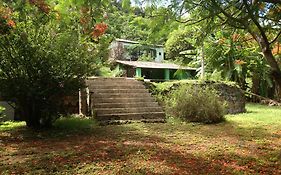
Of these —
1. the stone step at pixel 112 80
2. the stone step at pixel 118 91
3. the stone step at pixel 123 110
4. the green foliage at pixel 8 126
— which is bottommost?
the green foliage at pixel 8 126

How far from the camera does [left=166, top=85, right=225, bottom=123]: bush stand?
33.5 ft

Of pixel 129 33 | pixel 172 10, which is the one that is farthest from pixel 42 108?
pixel 129 33

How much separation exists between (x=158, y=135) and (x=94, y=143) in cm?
189

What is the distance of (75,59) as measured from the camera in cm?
845

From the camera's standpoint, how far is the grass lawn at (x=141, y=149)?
493 centimetres

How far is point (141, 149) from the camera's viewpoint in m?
6.20

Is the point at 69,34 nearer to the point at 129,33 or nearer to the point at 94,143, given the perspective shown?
the point at 94,143

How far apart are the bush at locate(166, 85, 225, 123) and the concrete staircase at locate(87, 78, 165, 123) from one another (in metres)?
0.71

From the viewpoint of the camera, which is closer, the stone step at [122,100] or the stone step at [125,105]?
the stone step at [125,105]

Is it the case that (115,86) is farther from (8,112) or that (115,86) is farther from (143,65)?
(143,65)

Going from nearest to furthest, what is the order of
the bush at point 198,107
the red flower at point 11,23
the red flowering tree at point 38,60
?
1. the red flower at point 11,23
2. the red flowering tree at point 38,60
3. the bush at point 198,107

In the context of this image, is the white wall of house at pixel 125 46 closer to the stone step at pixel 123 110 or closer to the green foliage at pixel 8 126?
the stone step at pixel 123 110

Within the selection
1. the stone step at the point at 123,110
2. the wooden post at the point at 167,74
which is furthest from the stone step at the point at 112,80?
the wooden post at the point at 167,74

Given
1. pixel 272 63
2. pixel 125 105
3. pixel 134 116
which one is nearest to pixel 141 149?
pixel 272 63
